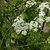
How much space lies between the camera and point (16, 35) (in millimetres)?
1508

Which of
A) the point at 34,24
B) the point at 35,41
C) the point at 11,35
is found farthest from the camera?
the point at 11,35

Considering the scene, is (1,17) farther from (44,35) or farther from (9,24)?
(44,35)

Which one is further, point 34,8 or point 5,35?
point 34,8

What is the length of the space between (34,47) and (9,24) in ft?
0.95

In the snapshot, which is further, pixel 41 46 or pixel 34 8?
pixel 34 8

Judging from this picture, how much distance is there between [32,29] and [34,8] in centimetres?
41

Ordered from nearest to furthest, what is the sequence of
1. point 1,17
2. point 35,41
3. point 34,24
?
point 34,24 < point 35,41 < point 1,17

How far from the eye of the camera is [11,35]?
5.33 feet

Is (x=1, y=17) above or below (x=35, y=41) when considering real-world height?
above

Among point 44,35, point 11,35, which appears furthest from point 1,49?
point 44,35

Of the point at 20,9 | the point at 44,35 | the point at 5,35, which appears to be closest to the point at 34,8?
the point at 20,9

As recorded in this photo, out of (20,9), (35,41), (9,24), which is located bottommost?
(35,41)

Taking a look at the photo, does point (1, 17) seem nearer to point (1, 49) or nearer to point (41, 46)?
point (1, 49)

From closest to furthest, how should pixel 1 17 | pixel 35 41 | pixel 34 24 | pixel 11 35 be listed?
pixel 34 24, pixel 35 41, pixel 11 35, pixel 1 17
